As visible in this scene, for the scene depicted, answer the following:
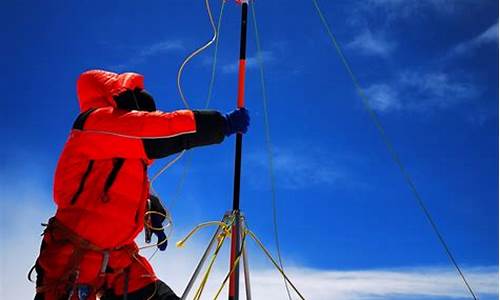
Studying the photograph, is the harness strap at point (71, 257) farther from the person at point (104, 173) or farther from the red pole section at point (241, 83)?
the red pole section at point (241, 83)

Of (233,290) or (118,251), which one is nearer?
(118,251)

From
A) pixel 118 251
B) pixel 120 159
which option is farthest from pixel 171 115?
pixel 118 251

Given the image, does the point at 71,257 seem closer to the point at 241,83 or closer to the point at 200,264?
the point at 200,264

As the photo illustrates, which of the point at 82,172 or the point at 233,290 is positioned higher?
the point at 82,172

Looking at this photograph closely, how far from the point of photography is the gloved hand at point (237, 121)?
15.9 ft

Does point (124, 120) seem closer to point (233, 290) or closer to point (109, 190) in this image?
point (109, 190)

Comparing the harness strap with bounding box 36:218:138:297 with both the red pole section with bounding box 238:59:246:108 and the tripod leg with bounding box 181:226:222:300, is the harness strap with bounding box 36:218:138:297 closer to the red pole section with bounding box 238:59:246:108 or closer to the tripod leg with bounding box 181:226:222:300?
the tripod leg with bounding box 181:226:222:300

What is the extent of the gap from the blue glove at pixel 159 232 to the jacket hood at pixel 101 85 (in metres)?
1.57

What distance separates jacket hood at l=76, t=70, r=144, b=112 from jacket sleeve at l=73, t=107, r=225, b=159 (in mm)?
254

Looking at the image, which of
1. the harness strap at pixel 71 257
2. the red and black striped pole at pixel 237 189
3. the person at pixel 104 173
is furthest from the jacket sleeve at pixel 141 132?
the red and black striped pole at pixel 237 189

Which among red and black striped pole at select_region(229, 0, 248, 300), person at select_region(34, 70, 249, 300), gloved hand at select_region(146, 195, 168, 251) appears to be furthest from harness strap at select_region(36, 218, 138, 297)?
red and black striped pole at select_region(229, 0, 248, 300)

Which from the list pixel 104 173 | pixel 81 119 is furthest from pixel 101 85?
pixel 104 173

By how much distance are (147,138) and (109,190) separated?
1.89ft

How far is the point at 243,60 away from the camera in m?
5.97
